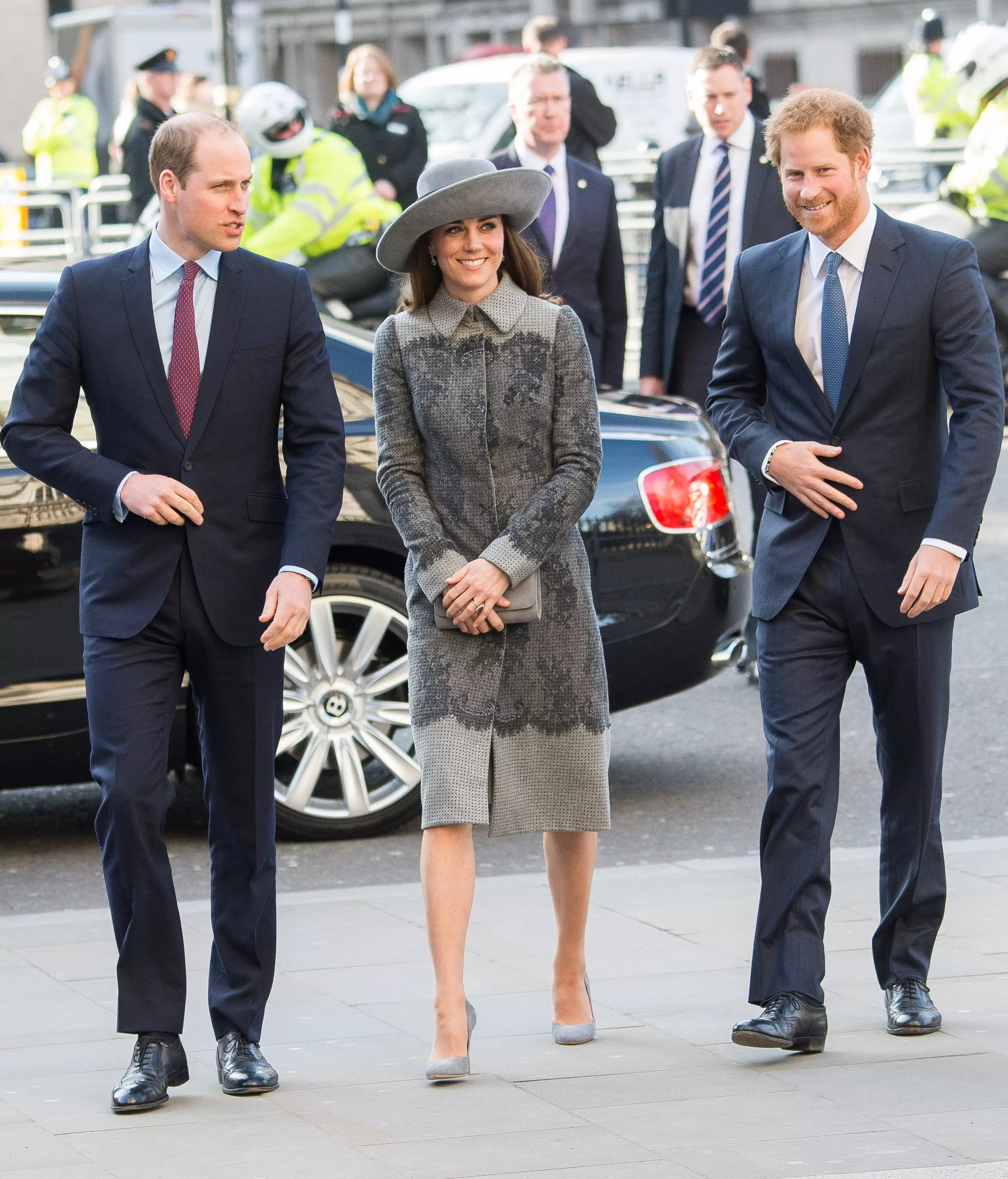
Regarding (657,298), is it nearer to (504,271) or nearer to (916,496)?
(504,271)

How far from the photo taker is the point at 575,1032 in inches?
191

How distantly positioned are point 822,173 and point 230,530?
1.41 m

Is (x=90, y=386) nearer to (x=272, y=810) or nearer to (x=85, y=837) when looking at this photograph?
(x=272, y=810)

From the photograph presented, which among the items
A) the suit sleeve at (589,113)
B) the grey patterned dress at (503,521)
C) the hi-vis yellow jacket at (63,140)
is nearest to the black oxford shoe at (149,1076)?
the grey patterned dress at (503,521)

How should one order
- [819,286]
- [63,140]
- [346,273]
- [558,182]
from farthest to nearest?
[63,140] → [346,273] → [558,182] → [819,286]

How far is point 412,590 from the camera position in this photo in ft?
15.9

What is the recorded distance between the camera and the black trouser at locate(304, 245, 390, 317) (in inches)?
447

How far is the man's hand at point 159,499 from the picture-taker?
443 centimetres

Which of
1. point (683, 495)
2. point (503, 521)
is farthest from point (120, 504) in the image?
point (683, 495)

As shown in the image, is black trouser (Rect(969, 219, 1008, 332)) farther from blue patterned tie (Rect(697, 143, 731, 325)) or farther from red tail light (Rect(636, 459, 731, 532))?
red tail light (Rect(636, 459, 731, 532))

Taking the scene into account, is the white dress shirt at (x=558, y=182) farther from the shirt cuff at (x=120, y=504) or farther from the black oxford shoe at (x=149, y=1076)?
the black oxford shoe at (x=149, y=1076)

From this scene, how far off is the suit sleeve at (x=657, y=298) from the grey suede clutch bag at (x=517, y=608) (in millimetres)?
4161

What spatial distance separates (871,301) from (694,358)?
4.13 metres

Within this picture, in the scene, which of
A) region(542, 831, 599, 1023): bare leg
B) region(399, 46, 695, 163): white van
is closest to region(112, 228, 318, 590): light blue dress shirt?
region(542, 831, 599, 1023): bare leg
